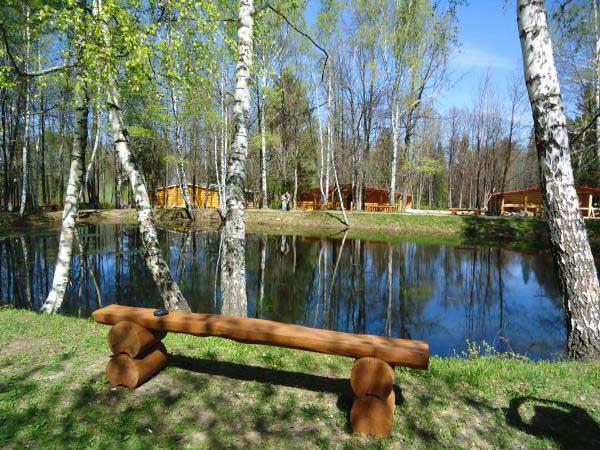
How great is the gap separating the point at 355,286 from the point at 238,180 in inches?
286

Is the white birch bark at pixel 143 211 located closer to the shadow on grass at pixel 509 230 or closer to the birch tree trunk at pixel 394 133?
the shadow on grass at pixel 509 230

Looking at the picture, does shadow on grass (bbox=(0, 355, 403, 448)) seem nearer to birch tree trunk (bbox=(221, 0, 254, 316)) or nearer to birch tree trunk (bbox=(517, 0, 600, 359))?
birch tree trunk (bbox=(221, 0, 254, 316))

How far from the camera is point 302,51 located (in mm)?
28344

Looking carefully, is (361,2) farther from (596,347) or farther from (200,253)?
(596,347)

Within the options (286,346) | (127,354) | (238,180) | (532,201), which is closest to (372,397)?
(286,346)

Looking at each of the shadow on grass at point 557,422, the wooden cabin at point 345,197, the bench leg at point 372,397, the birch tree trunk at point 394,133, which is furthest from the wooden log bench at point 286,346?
the wooden cabin at point 345,197

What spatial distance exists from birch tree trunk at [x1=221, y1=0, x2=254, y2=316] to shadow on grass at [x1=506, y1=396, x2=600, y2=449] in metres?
4.08

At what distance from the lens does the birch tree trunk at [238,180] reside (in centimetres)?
589

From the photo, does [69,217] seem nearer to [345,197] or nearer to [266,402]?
[266,402]

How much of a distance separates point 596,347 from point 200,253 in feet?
48.6

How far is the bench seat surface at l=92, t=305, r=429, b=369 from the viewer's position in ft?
9.53

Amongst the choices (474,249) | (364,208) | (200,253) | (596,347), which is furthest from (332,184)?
(596,347)

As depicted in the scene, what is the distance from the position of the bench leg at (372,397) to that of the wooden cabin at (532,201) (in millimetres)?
30103

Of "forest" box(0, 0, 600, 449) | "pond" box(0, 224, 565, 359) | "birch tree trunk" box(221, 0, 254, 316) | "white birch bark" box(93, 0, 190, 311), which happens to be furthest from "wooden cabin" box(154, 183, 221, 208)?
"birch tree trunk" box(221, 0, 254, 316)
